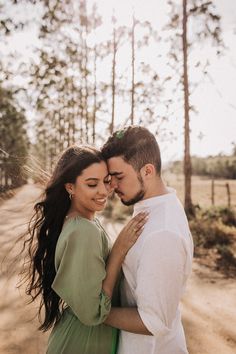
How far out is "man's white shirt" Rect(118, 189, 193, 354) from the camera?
6.51 feet

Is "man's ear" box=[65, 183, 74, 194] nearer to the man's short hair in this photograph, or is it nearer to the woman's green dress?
the woman's green dress

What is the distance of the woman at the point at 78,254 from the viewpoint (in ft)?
7.41

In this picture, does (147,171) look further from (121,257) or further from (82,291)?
(82,291)

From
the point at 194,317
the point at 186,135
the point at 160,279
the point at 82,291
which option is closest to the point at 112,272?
the point at 82,291

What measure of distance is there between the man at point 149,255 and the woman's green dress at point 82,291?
131 millimetres

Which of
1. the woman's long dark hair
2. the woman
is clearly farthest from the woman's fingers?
the woman's long dark hair

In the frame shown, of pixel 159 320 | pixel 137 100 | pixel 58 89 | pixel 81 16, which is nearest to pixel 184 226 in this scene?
pixel 159 320

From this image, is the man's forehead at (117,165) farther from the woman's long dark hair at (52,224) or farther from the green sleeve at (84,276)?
the green sleeve at (84,276)

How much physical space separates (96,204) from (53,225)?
1.10ft

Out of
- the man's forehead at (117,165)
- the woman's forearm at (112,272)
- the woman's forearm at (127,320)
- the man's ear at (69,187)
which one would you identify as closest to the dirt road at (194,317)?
the man's ear at (69,187)

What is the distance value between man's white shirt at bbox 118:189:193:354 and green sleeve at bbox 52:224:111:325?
0.19m

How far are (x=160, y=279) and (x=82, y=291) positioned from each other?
1.60 ft

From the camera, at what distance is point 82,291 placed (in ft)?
7.29

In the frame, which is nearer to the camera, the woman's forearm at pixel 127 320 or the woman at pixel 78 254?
the woman's forearm at pixel 127 320
